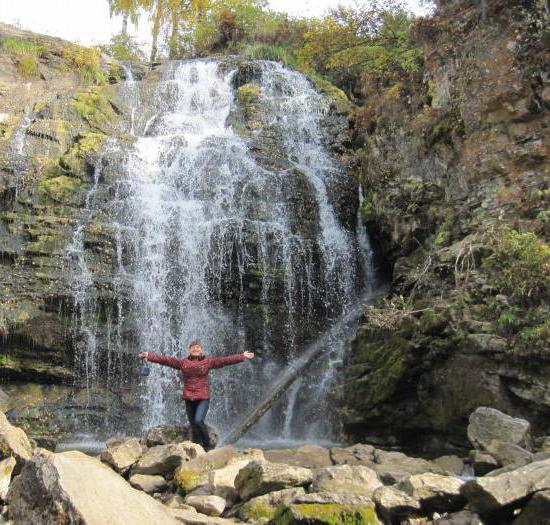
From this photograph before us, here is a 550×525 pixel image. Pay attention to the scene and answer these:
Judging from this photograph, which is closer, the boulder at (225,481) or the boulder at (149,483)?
the boulder at (225,481)

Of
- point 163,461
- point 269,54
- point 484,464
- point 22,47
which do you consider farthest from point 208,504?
point 269,54

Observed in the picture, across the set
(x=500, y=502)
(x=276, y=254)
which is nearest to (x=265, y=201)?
(x=276, y=254)

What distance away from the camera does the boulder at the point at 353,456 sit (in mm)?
7270

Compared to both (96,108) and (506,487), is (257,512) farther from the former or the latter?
(96,108)

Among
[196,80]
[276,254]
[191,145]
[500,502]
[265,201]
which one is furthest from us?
[196,80]

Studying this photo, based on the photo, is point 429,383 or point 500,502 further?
point 429,383

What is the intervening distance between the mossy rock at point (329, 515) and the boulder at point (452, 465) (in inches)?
118

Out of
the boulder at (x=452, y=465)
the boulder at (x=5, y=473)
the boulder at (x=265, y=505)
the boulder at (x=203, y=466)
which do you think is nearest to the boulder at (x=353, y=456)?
the boulder at (x=452, y=465)

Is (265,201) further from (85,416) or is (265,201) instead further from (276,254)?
(85,416)

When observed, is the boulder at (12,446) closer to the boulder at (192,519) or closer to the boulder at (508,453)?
the boulder at (192,519)

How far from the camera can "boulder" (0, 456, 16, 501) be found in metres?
5.12

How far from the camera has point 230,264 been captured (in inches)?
519

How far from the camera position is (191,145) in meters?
16.0

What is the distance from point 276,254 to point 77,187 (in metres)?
5.40
